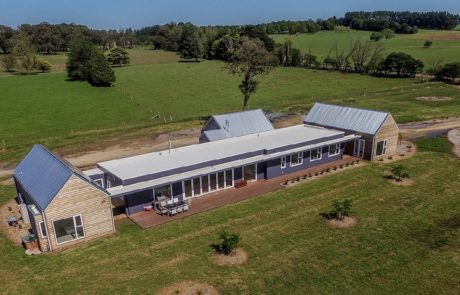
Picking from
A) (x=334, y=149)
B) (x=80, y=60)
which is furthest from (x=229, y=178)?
(x=80, y=60)

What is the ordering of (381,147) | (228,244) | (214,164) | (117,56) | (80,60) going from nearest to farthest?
(228,244) → (214,164) → (381,147) → (80,60) → (117,56)

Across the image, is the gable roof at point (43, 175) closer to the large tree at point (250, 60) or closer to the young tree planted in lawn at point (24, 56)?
the large tree at point (250, 60)

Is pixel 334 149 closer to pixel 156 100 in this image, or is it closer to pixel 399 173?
pixel 399 173

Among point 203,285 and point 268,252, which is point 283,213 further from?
point 203,285

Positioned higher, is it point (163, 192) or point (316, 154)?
point (163, 192)

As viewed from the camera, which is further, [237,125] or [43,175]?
[237,125]

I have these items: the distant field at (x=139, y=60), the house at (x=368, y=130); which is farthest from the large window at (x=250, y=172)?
the distant field at (x=139, y=60)

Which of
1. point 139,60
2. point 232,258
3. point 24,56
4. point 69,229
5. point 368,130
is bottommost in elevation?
point 232,258
